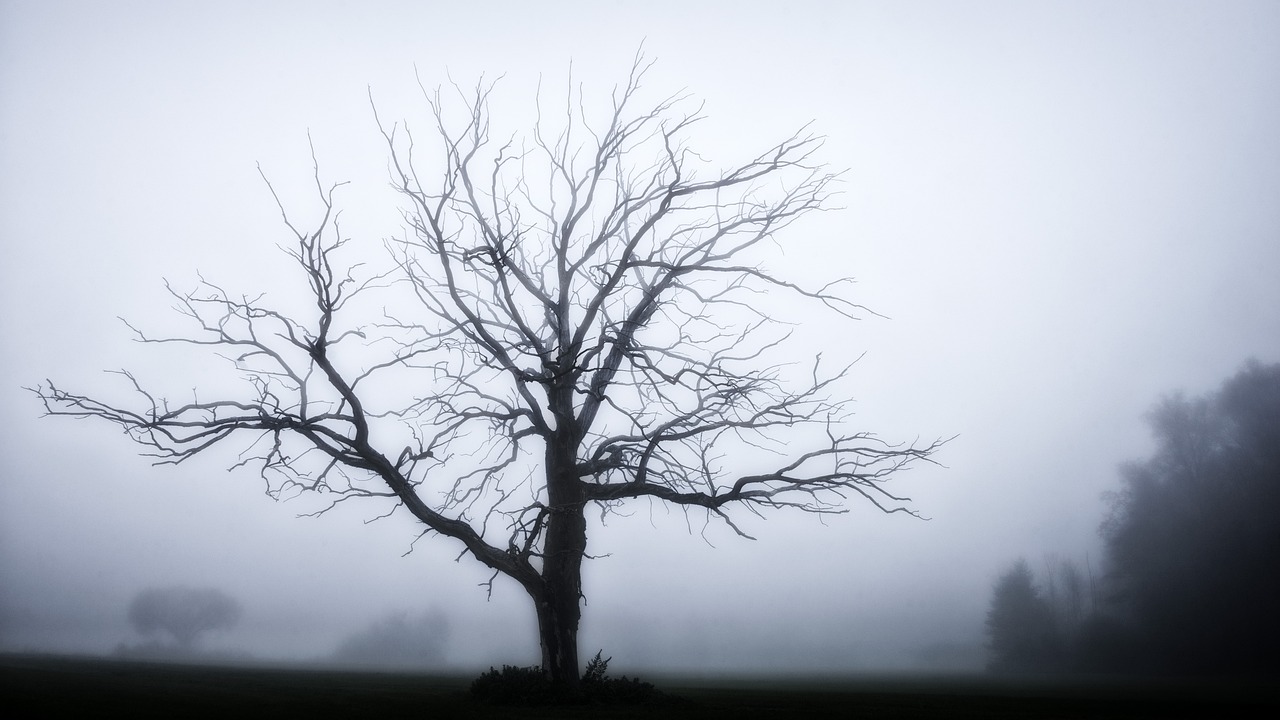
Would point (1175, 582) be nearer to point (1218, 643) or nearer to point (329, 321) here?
point (1218, 643)

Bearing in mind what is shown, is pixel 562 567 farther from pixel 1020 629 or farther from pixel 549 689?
pixel 1020 629

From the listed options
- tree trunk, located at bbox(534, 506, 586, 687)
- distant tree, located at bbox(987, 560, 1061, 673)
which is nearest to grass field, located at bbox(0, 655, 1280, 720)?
tree trunk, located at bbox(534, 506, 586, 687)

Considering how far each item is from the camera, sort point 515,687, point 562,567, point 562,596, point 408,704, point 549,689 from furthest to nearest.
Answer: point 562,567, point 562,596, point 515,687, point 549,689, point 408,704

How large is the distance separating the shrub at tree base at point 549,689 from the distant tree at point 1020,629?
21.5 m

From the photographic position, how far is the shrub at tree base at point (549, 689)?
9.63 metres

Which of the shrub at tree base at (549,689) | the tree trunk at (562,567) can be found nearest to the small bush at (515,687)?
the shrub at tree base at (549,689)

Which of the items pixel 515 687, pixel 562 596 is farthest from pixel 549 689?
pixel 562 596

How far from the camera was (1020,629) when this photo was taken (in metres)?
29.4

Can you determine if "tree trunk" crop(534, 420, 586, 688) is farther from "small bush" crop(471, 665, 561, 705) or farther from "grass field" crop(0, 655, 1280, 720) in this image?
"grass field" crop(0, 655, 1280, 720)

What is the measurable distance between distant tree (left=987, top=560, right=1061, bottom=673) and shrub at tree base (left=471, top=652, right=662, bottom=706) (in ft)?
70.5

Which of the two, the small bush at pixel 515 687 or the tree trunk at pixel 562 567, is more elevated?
the tree trunk at pixel 562 567

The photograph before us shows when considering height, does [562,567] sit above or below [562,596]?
above

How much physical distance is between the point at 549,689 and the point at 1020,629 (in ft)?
87.6

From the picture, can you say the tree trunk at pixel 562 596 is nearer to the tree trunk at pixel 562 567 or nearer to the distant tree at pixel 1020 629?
the tree trunk at pixel 562 567
